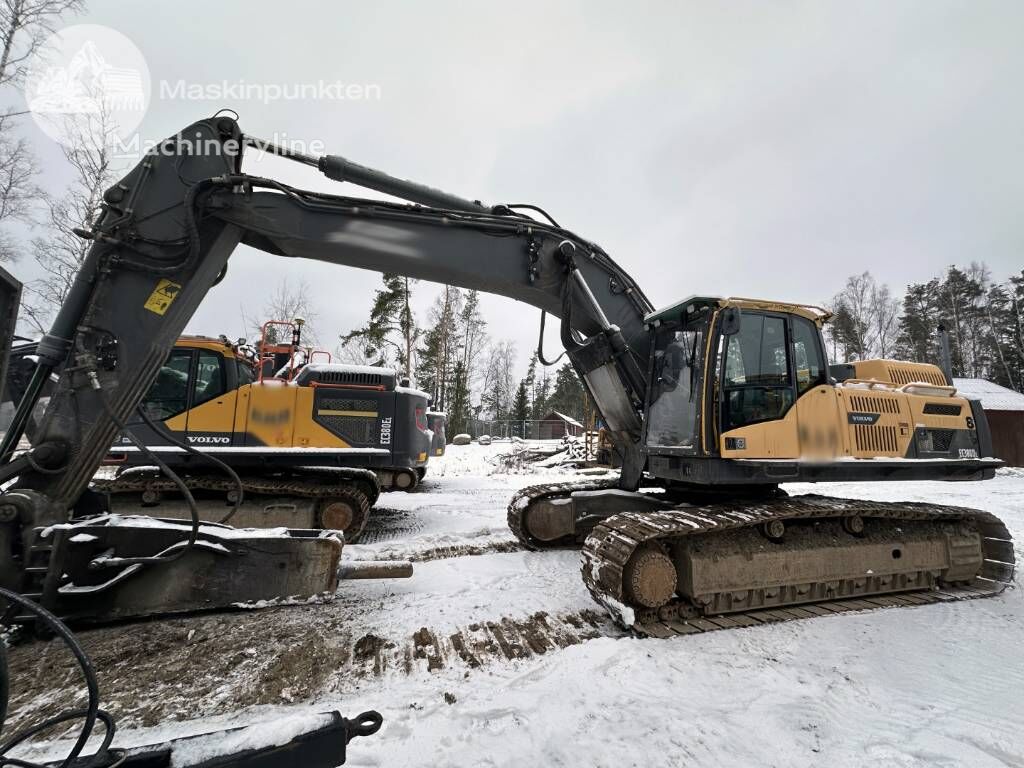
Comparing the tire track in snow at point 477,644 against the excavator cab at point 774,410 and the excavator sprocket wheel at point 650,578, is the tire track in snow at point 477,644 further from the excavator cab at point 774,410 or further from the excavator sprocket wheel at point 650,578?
the excavator cab at point 774,410

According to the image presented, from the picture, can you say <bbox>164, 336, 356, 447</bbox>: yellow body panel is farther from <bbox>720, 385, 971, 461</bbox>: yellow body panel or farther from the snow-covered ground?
<bbox>720, 385, 971, 461</bbox>: yellow body panel

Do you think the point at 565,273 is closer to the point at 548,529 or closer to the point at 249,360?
the point at 548,529

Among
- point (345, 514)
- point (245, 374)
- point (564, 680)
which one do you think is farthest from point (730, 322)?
point (245, 374)

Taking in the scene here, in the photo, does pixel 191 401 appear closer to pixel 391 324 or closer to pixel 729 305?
pixel 729 305

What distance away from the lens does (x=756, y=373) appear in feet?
14.1

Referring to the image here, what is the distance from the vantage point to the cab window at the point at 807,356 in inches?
173

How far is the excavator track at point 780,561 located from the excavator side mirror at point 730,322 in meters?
1.55

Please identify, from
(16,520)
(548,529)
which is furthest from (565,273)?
(16,520)

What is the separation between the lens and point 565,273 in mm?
4832

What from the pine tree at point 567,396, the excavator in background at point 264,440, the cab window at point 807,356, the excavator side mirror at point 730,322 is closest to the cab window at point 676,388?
the excavator side mirror at point 730,322

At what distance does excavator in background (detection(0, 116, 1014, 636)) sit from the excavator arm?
2 cm

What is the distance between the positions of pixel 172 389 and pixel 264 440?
1302mm

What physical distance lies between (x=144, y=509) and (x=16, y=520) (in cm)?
287

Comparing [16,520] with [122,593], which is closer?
[16,520]
